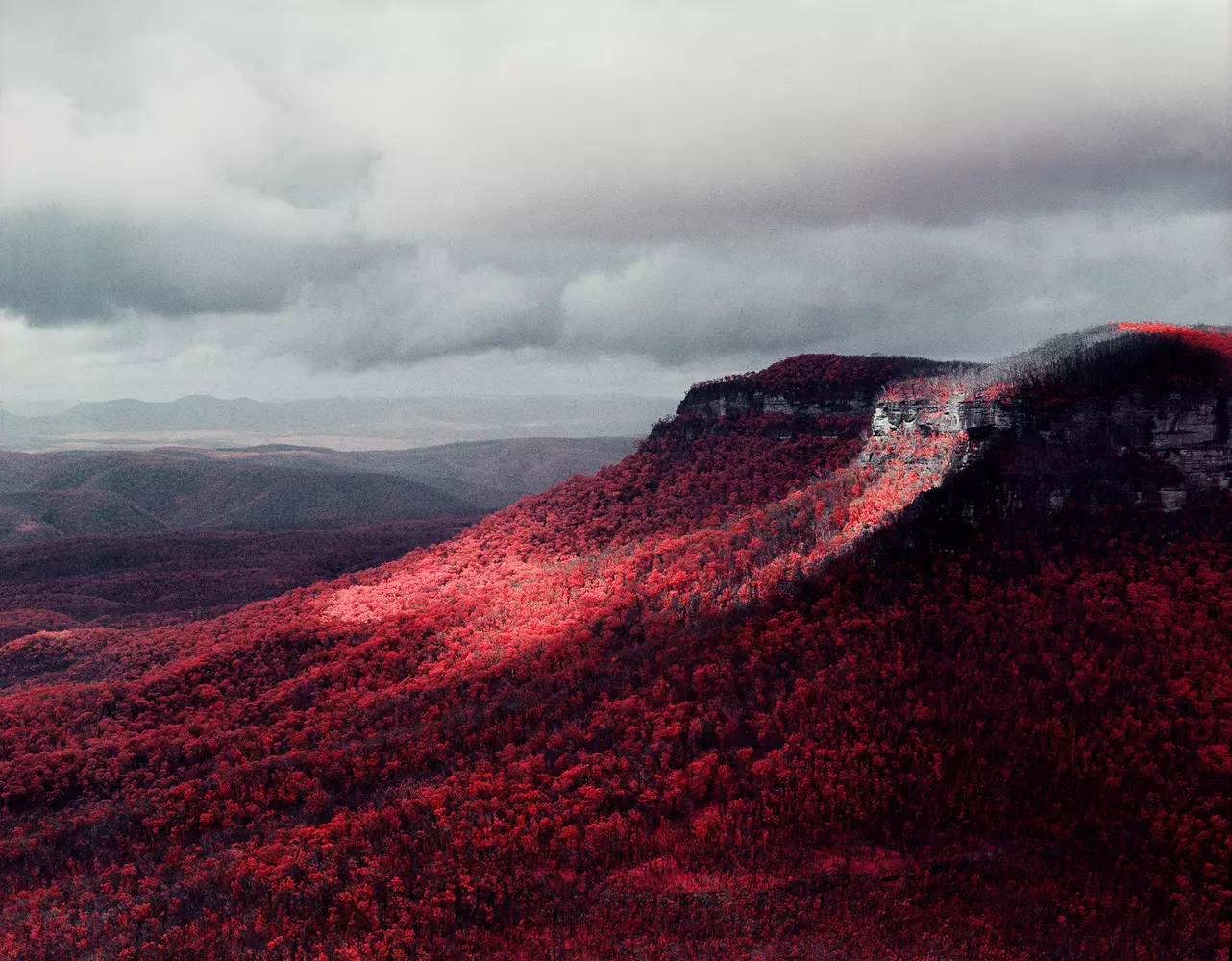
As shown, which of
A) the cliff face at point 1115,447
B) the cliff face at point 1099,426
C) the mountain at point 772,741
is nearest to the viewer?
the mountain at point 772,741

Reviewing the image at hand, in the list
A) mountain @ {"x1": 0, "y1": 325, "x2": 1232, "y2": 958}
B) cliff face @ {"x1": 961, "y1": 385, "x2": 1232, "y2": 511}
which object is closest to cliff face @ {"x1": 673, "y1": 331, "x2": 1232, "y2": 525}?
cliff face @ {"x1": 961, "y1": 385, "x2": 1232, "y2": 511}

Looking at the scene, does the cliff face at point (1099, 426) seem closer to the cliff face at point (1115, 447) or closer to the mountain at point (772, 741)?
the cliff face at point (1115, 447)

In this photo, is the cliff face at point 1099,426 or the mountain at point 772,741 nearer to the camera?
the mountain at point 772,741

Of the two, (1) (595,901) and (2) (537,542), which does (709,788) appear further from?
(2) (537,542)

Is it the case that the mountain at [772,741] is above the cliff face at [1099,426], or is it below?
below

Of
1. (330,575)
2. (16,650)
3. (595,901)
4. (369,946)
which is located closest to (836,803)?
(595,901)

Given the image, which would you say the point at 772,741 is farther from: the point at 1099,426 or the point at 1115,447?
the point at 1099,426

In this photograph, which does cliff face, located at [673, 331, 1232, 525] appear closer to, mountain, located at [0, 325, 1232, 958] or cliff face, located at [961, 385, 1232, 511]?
cliff face, located at [961, 385, 1232, 511]

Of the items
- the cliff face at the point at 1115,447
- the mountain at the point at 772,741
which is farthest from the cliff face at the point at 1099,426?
the mountain at the point at 772,741

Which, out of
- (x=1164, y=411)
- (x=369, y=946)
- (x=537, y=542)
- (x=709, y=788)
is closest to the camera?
(x=369, y=946)
